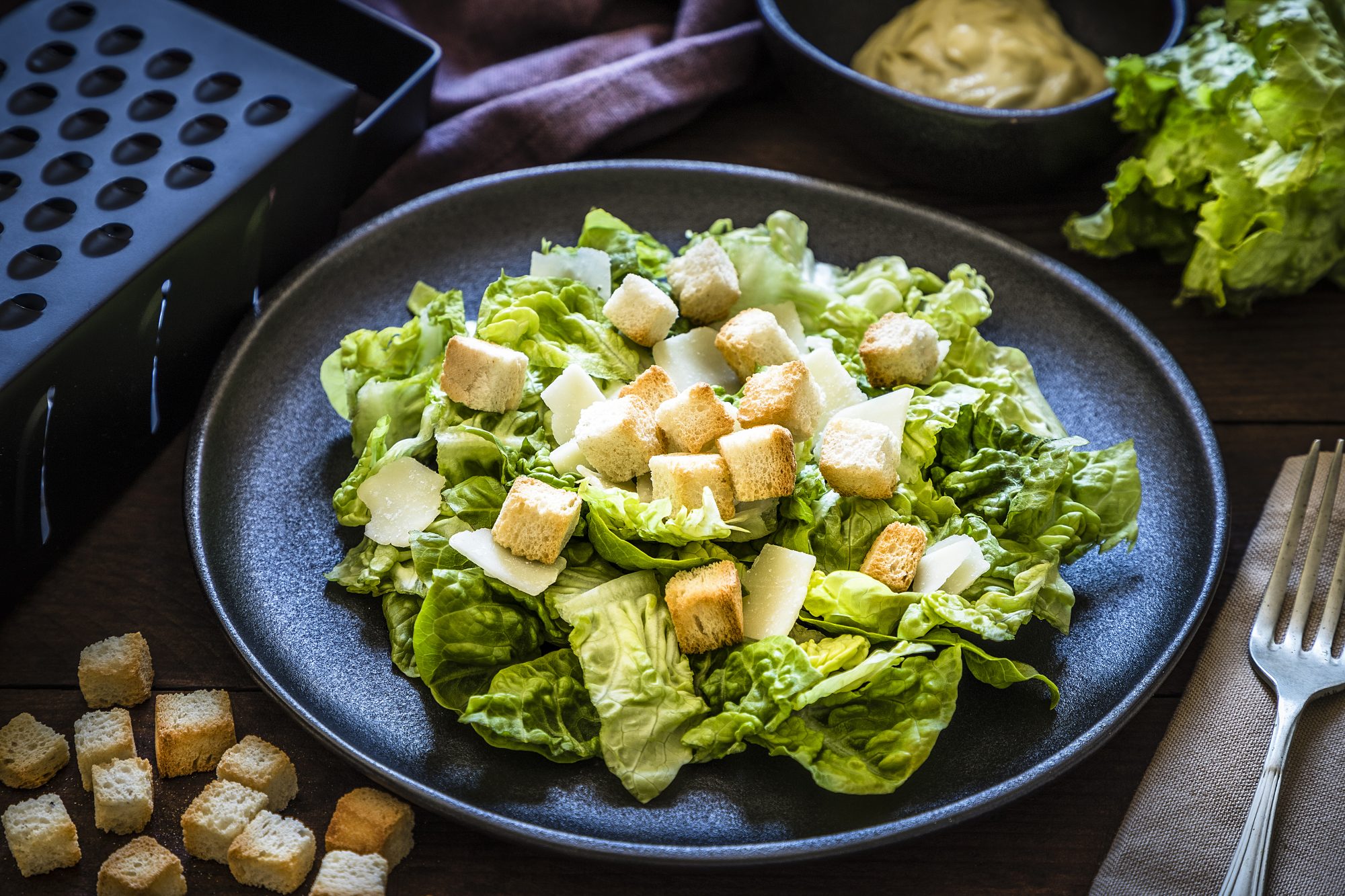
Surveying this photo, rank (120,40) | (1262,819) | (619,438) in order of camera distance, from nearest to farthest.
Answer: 1. (1262,819)
2. (619,438)
3. (120,40)

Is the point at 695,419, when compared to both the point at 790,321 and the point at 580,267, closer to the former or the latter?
the point at 790,321

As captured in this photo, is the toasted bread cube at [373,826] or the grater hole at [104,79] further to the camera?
the grater hole at [104,79]

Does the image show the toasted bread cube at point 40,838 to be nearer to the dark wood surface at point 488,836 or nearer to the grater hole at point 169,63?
the dark wood surface at point 488,836

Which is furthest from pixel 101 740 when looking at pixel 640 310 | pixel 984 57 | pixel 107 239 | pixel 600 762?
pixel 984 57

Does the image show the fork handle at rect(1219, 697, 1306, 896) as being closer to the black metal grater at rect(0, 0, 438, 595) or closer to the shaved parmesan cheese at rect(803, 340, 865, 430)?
the shaved parmesan cheese at rect(803, 340, 865, 430)

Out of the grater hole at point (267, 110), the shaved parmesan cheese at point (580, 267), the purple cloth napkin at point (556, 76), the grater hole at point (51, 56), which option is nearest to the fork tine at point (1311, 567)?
the shaved parmesan cheese at point (580, 267)

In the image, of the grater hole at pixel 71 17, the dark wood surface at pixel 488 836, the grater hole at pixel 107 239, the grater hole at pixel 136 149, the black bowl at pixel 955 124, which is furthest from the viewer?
the black bowl at pixel 955 124

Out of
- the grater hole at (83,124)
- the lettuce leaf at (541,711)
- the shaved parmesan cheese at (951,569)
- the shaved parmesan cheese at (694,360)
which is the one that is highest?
the grater hole at (83,124)
